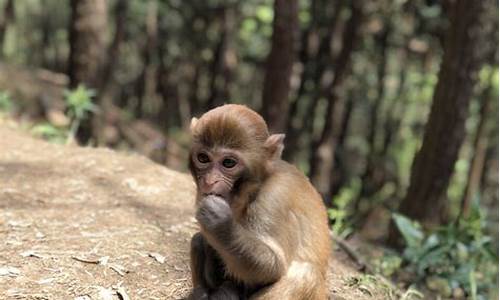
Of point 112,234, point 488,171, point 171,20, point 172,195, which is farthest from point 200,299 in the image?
point 171,20

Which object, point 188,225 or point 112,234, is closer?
point 112,234

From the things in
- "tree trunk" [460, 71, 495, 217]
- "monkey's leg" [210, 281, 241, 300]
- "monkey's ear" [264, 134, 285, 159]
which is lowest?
"tree trunk" [460, 71, 495, 217]

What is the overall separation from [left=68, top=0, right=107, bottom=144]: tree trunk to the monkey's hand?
704 cm

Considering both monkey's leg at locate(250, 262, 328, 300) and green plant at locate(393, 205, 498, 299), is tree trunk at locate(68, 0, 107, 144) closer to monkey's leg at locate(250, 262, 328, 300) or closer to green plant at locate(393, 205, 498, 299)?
green plant at locate(393, 205, 498, 299)

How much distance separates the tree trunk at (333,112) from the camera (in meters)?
11.9

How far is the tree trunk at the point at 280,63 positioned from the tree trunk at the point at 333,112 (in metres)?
4.09

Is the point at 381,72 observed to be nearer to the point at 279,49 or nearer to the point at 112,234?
the point at 279,49

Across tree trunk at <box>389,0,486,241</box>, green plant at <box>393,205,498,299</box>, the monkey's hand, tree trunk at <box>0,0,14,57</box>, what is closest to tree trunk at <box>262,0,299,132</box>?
tree trunk at <box>389,0,486,241</box>

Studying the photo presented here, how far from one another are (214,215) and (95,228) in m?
2.16

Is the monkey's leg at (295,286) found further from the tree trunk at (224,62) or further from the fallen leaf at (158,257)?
the tree trunk at (224,62)

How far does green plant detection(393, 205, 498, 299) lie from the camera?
6.32 metres

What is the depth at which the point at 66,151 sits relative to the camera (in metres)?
7.39

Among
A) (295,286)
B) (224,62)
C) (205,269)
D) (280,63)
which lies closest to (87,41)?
(280,63)

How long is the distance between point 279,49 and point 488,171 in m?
9.44
